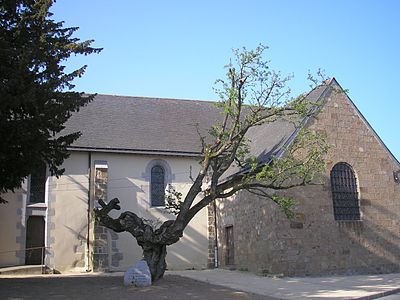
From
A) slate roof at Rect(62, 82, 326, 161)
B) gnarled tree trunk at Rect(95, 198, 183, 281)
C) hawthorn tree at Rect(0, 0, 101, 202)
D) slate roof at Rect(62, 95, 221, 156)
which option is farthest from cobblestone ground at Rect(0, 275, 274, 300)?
slate roof at Rect(62, 95, 221, 156)

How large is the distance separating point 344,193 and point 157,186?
859 centimetres

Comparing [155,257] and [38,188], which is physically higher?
[38,188]

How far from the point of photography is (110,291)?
10977mm

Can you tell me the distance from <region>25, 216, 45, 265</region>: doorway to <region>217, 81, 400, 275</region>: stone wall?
27.9ft

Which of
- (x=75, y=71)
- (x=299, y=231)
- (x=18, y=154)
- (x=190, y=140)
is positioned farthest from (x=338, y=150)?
(x=18, y=154)

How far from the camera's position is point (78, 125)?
20859 mm

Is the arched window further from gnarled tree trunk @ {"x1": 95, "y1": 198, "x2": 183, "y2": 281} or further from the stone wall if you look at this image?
gnarled tree trunk @ {"x1": 95, "y1": 198, "x2": 183, "y2": 281}

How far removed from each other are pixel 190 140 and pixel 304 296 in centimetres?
1250

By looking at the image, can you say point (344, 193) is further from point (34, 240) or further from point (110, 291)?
point (34, 240)

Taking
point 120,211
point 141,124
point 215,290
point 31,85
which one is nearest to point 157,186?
point 120,211

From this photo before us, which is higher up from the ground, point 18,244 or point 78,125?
point 78,125

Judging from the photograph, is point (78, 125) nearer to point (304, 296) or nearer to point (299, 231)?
point (299, 231)

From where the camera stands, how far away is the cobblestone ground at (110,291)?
10.2 meters

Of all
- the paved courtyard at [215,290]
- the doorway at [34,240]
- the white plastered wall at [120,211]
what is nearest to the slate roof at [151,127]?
the white plastered wall at [120,211]
